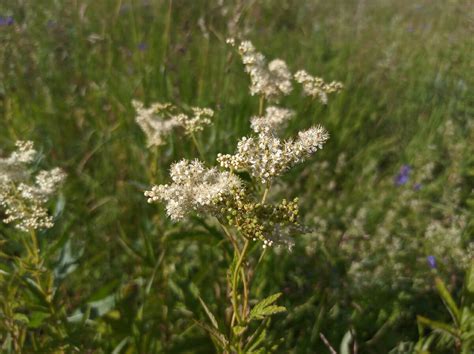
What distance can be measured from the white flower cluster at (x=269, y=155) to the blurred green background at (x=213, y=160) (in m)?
0.59

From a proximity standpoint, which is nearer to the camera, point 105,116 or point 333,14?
point 105,116

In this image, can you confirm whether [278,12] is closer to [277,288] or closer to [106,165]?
[106,165]

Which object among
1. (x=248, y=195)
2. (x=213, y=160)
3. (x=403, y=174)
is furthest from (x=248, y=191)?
(x=403, y=174)

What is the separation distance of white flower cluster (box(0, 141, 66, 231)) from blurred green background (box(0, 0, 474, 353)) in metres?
0.21

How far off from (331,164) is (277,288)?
1.54 metres

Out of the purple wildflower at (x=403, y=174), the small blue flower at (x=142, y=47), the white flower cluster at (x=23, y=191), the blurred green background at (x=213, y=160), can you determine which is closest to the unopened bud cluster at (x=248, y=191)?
the blurred green background at (x=213, y=160)

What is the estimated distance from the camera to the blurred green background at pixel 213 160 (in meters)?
2.08

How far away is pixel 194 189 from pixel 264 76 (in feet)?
3.06

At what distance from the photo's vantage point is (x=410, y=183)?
3094mm

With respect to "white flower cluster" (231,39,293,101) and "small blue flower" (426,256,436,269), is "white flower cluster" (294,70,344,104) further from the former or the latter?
"small blue flower" (426,256,436,269)

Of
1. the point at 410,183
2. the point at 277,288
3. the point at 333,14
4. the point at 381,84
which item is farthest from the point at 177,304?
the point at 333,14

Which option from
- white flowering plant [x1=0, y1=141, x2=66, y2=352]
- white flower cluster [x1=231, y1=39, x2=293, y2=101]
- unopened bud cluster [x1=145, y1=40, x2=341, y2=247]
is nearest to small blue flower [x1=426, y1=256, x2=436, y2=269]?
Answer: white flower cluster [x1=231, y1=39, x2=293, y2=101]

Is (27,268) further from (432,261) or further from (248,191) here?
(432,261)

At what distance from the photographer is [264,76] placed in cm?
201
